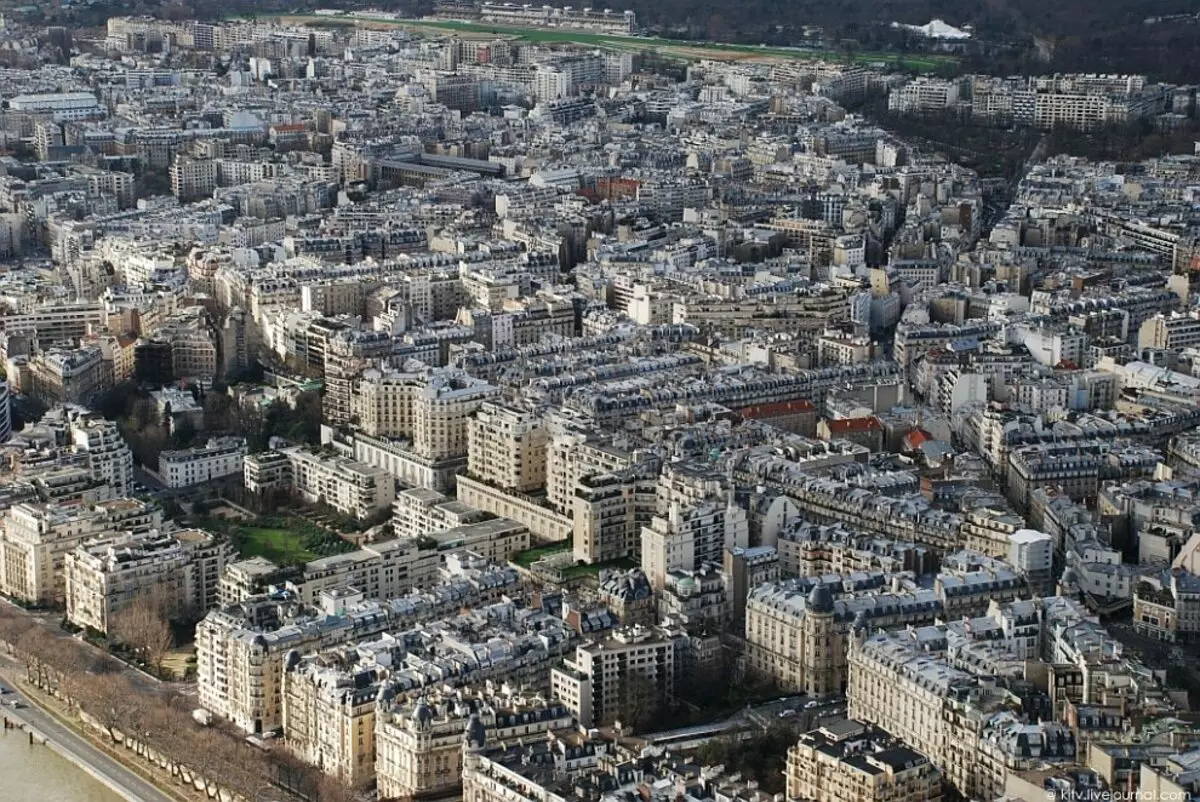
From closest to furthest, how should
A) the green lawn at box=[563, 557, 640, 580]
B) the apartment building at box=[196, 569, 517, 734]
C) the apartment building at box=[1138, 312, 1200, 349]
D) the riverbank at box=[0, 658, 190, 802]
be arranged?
the riverbank at box=[0, 658, 190, 802] → the apartment building at box=[196, 569, 517, 734] → the green lawn at box=[563, 557, 640, 580] → the apartment building at box=[1138, 312, 1200, 349]

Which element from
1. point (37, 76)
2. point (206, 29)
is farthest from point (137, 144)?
point (206, 29)

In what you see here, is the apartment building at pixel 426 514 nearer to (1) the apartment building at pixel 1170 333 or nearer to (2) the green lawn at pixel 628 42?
(1) the apartment building at pixel 1170 333

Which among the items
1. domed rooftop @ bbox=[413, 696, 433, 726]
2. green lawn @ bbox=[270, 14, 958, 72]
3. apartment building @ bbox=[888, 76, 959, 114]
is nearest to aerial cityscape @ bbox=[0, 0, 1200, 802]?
domed rooftop @ bbox=[413, 696, 433, 726]

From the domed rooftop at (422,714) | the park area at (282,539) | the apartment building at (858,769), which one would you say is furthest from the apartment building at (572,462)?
the apartment building at (858,769)

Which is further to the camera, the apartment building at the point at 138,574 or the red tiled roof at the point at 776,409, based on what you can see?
the red tiled roof at the point at 776,409

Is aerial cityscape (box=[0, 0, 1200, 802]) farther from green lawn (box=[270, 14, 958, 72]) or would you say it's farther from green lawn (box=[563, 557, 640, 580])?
green lawn (box=[270, 14, 958, 72])
